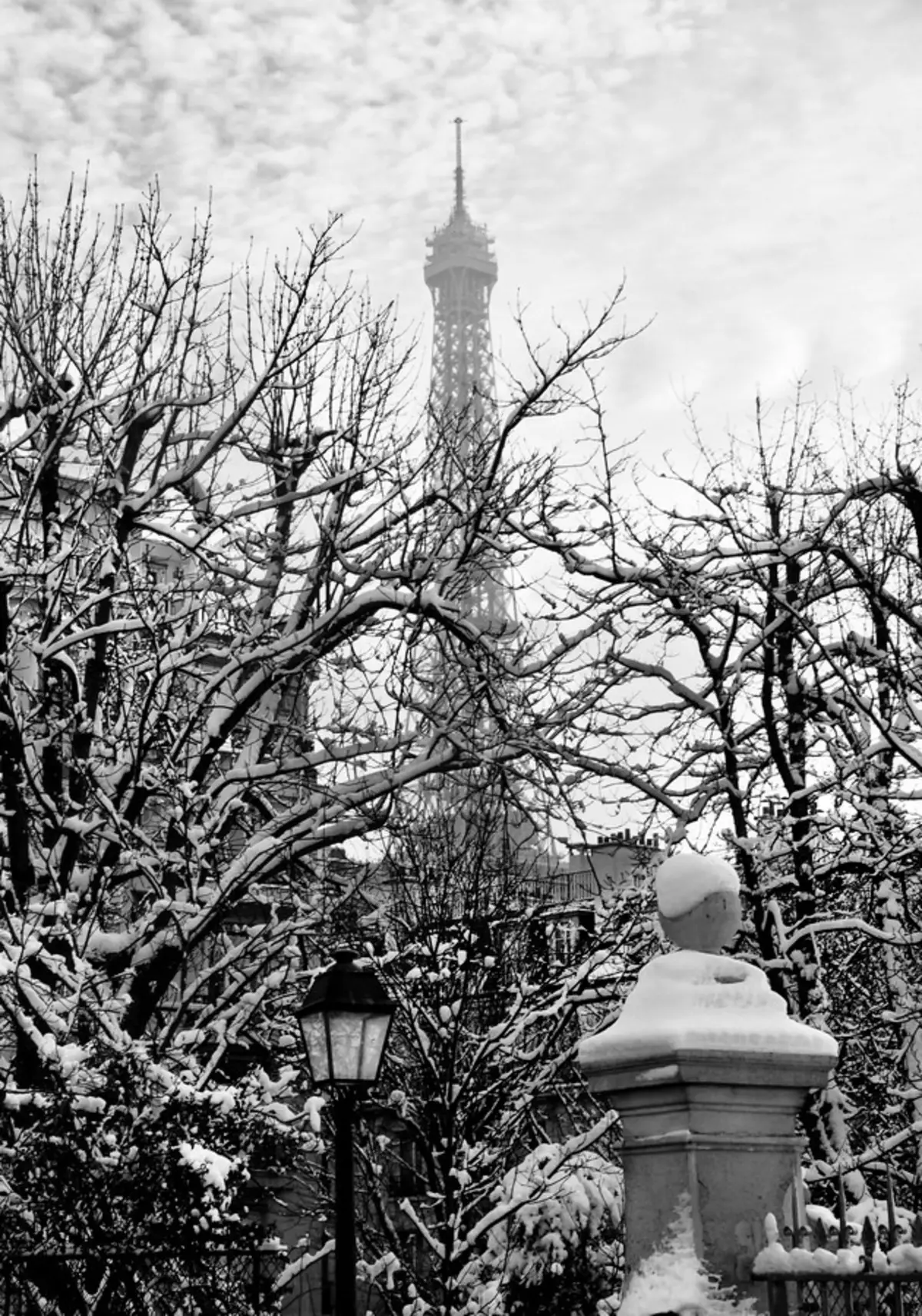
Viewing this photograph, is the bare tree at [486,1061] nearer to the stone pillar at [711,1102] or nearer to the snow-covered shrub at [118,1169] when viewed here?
the snow-covered shrub at [118,1169]

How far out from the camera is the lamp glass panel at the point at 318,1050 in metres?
8.55

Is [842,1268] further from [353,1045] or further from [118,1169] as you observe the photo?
[118,1169]

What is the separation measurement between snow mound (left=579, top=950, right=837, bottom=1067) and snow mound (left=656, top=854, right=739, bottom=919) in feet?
0.58

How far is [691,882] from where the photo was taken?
5668 millimetres

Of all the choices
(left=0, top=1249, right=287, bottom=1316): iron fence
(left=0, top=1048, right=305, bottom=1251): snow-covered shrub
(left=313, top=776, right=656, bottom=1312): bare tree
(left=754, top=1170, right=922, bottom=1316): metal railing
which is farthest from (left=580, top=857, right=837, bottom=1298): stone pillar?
(left=313, top=776, right=656, bottom=1312): bare tree

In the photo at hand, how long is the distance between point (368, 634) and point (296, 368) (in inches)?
95.9

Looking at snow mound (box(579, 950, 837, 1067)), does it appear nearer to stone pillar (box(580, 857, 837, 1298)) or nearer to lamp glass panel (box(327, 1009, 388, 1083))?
stone pillar (box(580, 857, 837, 1298))

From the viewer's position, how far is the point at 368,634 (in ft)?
48.1

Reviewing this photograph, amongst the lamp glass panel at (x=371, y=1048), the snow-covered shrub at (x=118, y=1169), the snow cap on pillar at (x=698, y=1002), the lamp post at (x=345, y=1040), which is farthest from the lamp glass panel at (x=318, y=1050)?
the snow cap on pillar at (x=698, y=1002)

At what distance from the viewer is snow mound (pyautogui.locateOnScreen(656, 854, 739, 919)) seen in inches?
223

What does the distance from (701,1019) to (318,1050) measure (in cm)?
366

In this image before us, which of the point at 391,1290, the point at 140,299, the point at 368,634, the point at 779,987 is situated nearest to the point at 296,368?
the point at 140,299

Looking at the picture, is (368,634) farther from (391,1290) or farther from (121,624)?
(391,1290)

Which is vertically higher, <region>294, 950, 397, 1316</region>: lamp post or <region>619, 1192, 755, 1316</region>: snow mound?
<region>294, 950, 397, 1316</region>: lamp post
